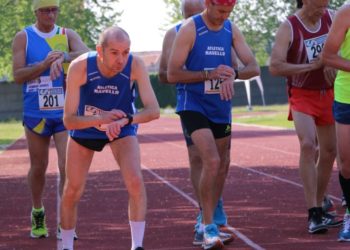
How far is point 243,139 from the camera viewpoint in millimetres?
30828

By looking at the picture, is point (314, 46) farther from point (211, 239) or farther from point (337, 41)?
point (211, 239)

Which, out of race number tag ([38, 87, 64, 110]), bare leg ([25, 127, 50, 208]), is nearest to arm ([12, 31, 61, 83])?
race number tag ([38, 87, 64, 110])

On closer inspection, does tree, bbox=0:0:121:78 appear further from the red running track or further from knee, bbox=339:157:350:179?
knee, bbox=339:157:350:179

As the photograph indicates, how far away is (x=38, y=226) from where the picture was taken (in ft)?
35.7

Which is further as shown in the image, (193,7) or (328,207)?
(328,207)

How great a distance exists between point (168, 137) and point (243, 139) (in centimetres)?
513

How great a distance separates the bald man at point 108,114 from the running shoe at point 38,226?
2.25 metres

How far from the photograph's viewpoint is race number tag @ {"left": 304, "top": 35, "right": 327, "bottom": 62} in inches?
415

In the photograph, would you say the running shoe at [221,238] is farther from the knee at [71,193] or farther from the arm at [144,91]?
the arm at [144,91]

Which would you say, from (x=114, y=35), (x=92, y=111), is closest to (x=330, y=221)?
(x=92, y=111)

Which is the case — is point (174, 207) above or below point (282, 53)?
below

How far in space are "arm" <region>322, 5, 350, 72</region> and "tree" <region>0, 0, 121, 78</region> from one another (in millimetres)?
44216

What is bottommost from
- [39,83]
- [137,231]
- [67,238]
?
[67,238]

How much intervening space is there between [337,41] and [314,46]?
1103 mm
